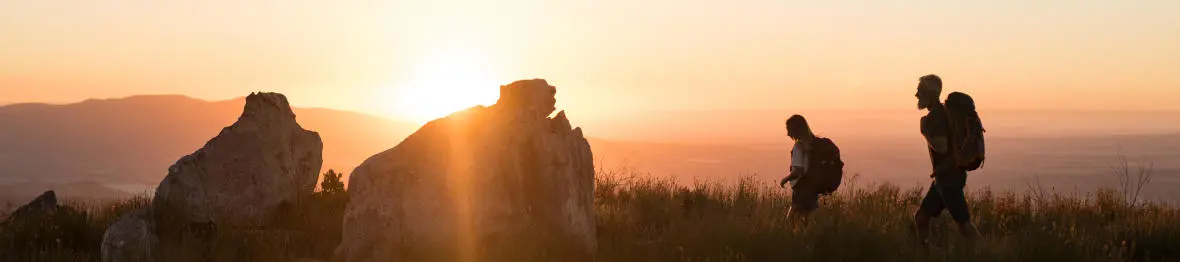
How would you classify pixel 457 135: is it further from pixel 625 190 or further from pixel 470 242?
pixel 625 190

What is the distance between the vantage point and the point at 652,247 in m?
8.30

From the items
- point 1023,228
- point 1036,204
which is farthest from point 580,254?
point 1036,204

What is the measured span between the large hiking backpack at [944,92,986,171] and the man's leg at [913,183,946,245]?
48cm

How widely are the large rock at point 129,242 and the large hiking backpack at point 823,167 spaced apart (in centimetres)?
631

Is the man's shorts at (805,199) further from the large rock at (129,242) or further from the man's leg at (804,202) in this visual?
the large rock at (129,242)

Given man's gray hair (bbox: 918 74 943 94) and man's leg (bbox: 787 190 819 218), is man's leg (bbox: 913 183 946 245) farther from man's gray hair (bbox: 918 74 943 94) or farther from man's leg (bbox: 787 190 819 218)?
man's leg (bbox: 787 190 819 218)

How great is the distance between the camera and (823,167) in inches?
357

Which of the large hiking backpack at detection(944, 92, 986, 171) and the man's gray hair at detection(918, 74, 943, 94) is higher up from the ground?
the man's gray hair at detection(918, 74, 943, 94)

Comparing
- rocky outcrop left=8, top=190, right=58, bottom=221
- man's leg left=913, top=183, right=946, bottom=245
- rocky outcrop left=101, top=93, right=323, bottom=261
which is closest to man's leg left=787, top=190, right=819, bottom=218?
man's leg left=913, top=183, right=946, bottom=245

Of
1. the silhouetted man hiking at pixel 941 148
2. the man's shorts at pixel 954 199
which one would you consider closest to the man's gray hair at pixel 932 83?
the silhouetted man hiking at pixel 941 148

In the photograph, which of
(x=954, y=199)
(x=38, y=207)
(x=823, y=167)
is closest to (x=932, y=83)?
(x=954, y=199)

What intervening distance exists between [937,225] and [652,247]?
3.01m

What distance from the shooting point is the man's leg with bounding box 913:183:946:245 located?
7.96 meters

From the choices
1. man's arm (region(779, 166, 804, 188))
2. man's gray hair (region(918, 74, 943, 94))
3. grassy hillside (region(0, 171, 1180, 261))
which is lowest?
grassy hillside (region(0, 171, 1180, 261))
